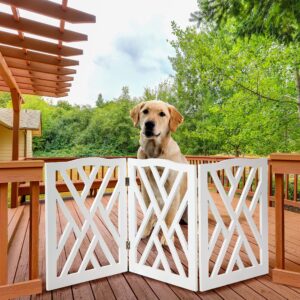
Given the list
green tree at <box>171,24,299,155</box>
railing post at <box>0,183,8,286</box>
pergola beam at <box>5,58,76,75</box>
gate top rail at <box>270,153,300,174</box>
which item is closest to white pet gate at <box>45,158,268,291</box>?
gate top rail at <box>270,153,300,174</box>

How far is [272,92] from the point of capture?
808cm

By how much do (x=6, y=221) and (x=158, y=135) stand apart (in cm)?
165

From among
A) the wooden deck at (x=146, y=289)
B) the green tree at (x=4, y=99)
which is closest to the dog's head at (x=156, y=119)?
the wooden deck at (x=146, y=289)

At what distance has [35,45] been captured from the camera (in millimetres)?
3533

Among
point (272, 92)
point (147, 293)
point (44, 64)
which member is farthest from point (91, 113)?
point (147, 293)

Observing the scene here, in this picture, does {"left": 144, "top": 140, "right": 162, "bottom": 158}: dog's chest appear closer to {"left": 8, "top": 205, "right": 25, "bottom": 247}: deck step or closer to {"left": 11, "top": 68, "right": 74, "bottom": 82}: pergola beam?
{"left": 8, "top": 205, "right": 25, "bottom": 247}: deck step

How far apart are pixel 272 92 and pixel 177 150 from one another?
595cm

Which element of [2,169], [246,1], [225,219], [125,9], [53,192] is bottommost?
[225,219]

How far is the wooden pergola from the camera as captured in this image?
2.72 m

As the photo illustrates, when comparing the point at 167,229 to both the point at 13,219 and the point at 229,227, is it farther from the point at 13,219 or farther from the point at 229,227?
the point at 13,219

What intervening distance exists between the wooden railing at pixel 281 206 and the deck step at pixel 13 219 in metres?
2.75

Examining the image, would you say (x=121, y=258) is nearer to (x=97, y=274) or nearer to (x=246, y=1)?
(x=97, y=274)

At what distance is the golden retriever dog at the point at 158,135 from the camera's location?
3.04m

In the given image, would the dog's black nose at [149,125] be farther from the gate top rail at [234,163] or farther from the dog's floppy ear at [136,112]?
the gate top rail at [234,163]
